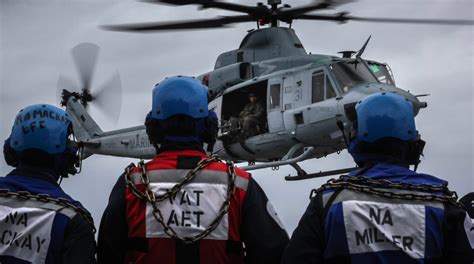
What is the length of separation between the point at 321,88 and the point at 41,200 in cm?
1204

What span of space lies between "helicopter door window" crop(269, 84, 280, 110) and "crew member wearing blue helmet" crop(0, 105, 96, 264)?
1216 cm

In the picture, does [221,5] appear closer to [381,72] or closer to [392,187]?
[381,72]

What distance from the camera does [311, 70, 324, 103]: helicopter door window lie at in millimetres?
15961

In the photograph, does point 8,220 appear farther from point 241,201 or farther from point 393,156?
point 393,156

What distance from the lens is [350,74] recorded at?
15.9 metres

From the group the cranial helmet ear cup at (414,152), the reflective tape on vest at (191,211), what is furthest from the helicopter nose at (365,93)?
the reflective tape on vest at (191,211)

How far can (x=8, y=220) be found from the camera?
4.26 m

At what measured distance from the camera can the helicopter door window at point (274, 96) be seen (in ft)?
54.5

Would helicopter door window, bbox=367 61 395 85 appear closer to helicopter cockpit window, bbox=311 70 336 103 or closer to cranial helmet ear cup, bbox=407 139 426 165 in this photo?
helicopter cockpit window, bbox=311 70 336 103

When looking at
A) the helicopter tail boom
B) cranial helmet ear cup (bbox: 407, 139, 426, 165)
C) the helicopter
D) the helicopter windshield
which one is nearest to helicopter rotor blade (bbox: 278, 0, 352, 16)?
the helicopter

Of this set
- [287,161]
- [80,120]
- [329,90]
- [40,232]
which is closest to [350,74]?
[329,90]

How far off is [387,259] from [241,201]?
78cm

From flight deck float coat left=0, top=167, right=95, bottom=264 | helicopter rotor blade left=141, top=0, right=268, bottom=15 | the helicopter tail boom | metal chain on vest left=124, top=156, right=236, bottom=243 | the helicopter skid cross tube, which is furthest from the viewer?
→ the helicopter tail boom

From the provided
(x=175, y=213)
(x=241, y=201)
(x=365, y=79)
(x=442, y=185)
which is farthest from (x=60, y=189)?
(x=365, y=79)
